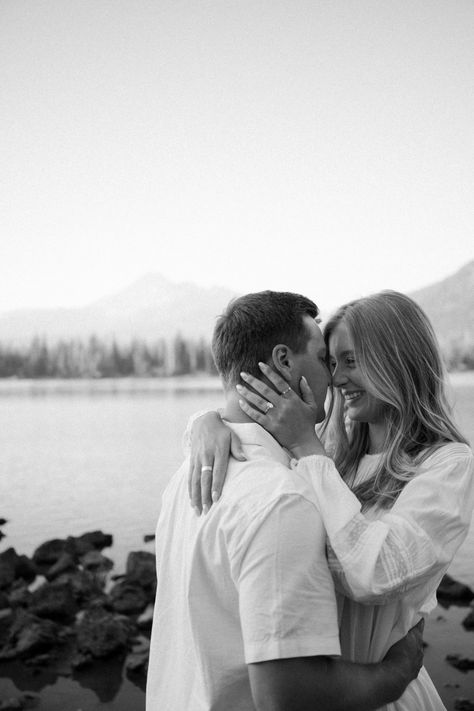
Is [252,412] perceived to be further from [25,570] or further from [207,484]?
[25,570]

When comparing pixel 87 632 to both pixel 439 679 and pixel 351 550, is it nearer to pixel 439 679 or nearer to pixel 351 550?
pixel 439 679

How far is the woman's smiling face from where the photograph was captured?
112 inches

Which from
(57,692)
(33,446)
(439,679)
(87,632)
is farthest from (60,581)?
(33,446)

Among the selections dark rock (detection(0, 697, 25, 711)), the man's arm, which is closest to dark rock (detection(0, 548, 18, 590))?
dark rock (detection(0, 697, 25, 711))

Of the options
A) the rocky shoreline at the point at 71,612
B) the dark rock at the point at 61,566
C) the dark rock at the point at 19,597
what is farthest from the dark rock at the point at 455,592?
the dark rock at the point at 19,597

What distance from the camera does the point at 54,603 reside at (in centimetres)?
1098

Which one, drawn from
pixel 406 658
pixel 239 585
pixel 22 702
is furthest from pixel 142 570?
pixel 239 585

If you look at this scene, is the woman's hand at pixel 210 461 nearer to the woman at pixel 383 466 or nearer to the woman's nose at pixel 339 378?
the woman at pixel 383 466

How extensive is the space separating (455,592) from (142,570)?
225 inches

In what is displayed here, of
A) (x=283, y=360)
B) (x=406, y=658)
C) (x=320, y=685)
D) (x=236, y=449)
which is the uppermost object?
(x=283, y=360)

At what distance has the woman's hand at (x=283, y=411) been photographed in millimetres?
2270

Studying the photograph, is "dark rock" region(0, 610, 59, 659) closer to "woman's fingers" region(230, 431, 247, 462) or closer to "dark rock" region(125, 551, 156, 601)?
"dark rock" region(125, 551, 156, 601)

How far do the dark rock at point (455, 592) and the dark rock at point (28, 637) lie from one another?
707 cm

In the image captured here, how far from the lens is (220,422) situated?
93.9 inches
